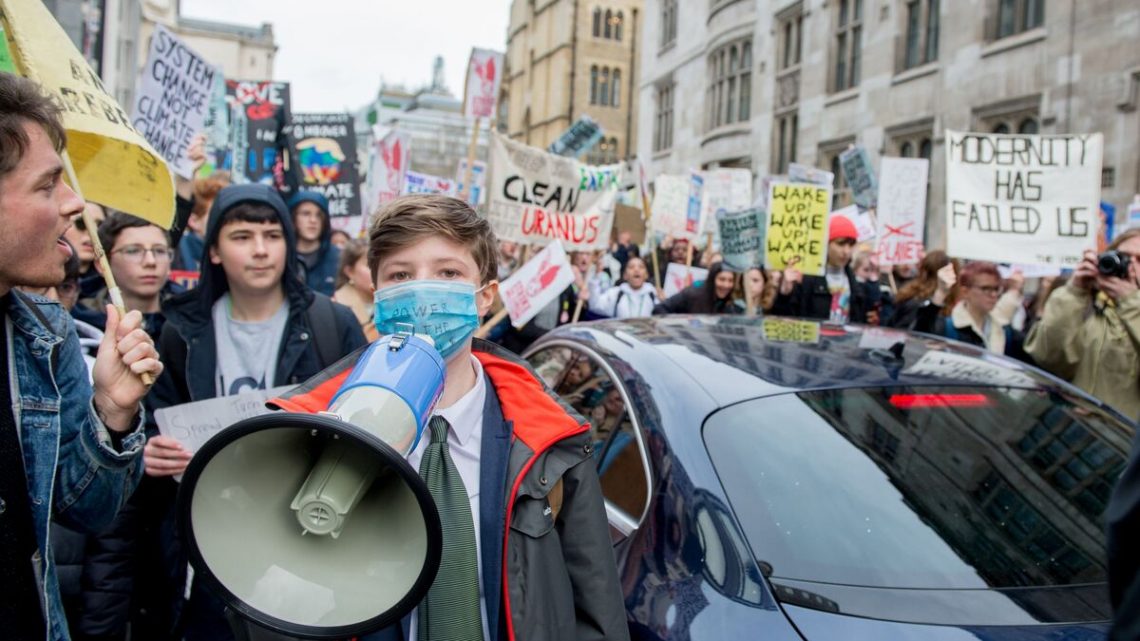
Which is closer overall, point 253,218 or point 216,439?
point 216,439

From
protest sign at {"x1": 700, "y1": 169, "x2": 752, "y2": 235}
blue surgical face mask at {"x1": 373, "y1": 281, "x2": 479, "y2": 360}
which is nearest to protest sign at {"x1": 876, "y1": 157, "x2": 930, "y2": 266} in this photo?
protest sign at {"x1": 700, "y1": 169, "x2": 752, "y2": 235}

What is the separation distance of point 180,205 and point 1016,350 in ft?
17.0

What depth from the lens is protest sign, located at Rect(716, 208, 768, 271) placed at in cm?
789

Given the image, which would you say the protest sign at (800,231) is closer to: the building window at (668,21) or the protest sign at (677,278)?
the protest sign at (677,278)

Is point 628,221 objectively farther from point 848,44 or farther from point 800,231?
point 800,231

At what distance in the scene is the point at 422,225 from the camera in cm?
198

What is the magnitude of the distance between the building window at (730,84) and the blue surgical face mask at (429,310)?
2672 centimetres

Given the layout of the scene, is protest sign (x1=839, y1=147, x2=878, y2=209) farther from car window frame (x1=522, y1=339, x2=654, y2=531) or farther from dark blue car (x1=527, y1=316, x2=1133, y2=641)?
car window frame (x1=522, y1=339, x2=654, y2=531)

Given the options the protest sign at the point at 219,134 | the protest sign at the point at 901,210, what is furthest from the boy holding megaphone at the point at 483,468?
the protest sign at the point at 219,134

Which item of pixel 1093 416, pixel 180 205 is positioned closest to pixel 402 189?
pixel 180 205

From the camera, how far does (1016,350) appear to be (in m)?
5.86

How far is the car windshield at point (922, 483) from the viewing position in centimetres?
218

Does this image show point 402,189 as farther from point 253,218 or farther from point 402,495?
point 402,495

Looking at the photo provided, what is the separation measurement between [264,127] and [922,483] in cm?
826
